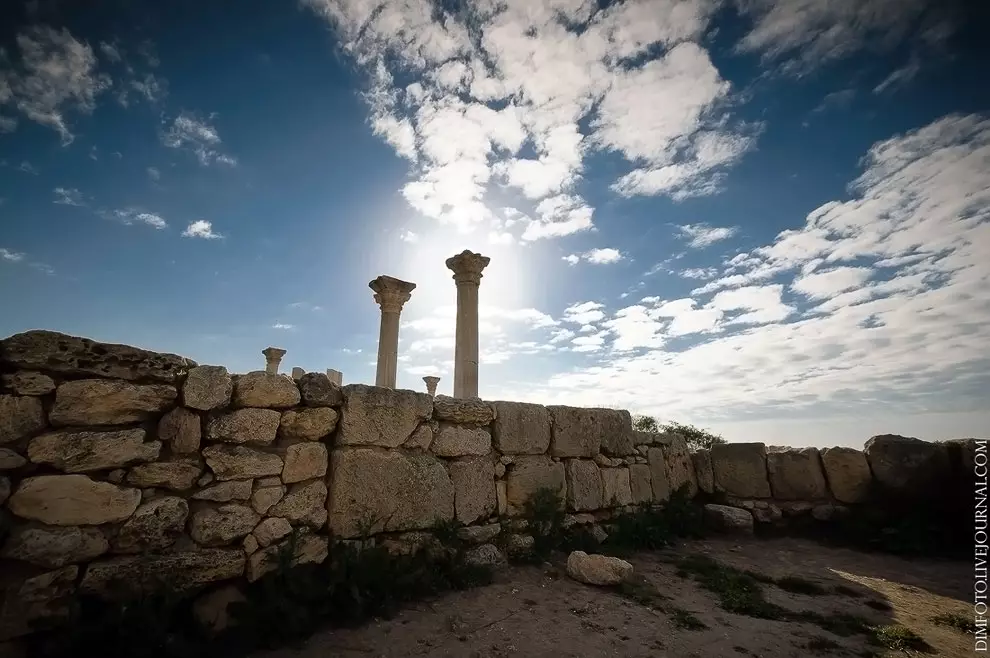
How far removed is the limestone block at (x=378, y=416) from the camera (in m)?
4.30

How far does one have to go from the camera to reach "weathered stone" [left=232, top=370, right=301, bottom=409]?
380cm

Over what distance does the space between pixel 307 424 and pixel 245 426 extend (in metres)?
0.51

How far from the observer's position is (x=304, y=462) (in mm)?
4004

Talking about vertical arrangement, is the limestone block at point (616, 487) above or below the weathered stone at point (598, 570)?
above

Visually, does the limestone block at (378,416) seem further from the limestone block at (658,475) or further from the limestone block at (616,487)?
the limestone block at (658,475)

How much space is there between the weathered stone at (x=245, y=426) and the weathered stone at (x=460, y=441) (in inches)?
65.9

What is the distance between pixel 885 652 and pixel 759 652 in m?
0.97

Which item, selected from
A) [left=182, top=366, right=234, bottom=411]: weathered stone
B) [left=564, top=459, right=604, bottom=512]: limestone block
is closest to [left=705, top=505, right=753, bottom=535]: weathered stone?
[left=564, top=459, right=604, bottom=512]: limestone block

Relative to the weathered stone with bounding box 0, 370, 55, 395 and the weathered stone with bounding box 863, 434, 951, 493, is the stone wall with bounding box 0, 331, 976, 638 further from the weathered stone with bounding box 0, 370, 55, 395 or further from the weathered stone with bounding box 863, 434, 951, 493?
the weathered stone with bounding box 863, 434, 951, 493

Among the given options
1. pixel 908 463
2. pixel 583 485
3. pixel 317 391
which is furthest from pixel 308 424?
pixel 908 463

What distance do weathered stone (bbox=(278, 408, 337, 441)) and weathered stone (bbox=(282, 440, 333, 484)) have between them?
89mm

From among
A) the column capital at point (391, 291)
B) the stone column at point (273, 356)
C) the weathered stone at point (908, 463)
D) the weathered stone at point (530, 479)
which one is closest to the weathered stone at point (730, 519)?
the weathered stone at point (908, 463)

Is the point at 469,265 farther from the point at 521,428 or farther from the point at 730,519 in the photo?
the point at 730,519

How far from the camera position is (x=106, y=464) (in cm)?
318
